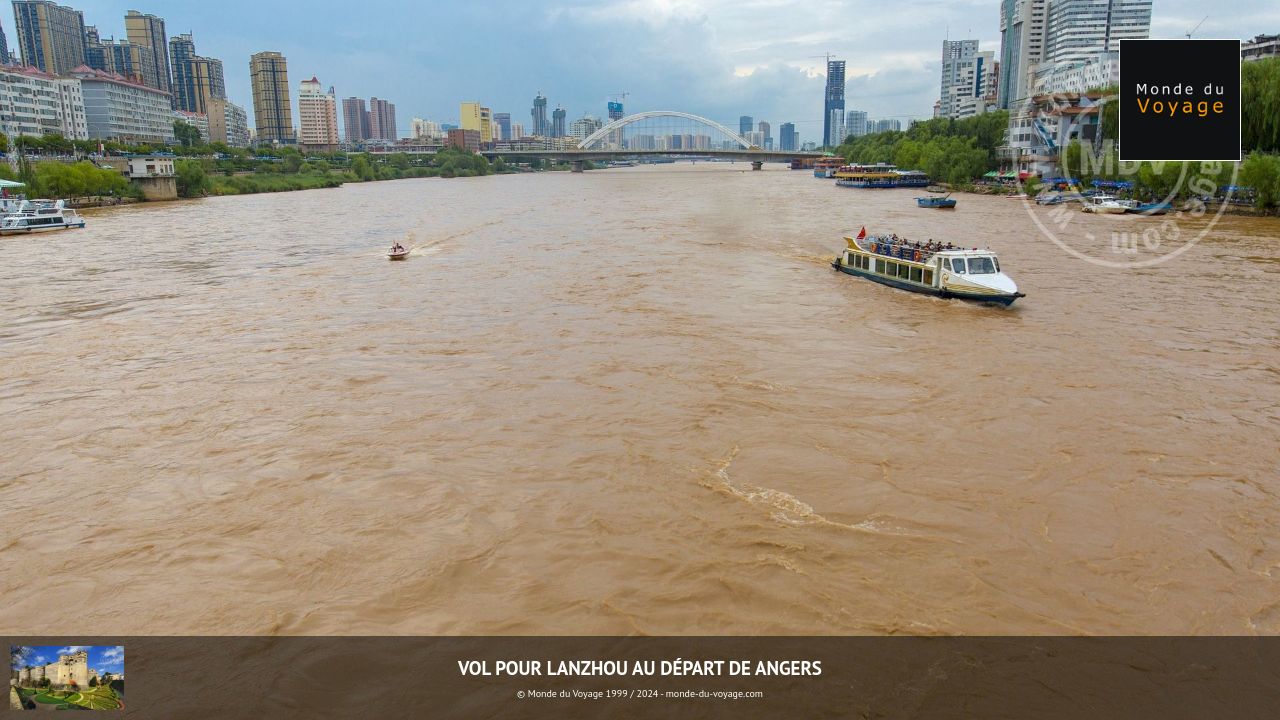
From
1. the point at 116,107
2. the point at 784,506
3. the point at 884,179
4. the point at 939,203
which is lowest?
the point at 784,506

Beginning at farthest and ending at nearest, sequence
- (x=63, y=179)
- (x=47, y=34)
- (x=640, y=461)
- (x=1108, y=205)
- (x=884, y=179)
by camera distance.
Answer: (x=47, y=34), (x=884, y=179), (x=63, y=179), (x=1108, y=205), (x=640, y=461)

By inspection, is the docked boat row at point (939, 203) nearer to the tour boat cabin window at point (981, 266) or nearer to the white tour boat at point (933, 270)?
the white tour boat at point (933, 270)

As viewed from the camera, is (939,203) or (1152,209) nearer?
(1152,209)

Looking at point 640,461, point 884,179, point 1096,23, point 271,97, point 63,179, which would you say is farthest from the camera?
point 271,97

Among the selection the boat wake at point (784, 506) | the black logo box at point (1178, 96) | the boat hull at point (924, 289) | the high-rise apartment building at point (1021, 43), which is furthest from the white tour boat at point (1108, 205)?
the high-rise apartment building at point (1021, 43)

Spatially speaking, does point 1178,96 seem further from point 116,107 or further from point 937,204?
point 116,107

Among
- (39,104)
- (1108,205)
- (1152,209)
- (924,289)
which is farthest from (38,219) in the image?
(39,104)
